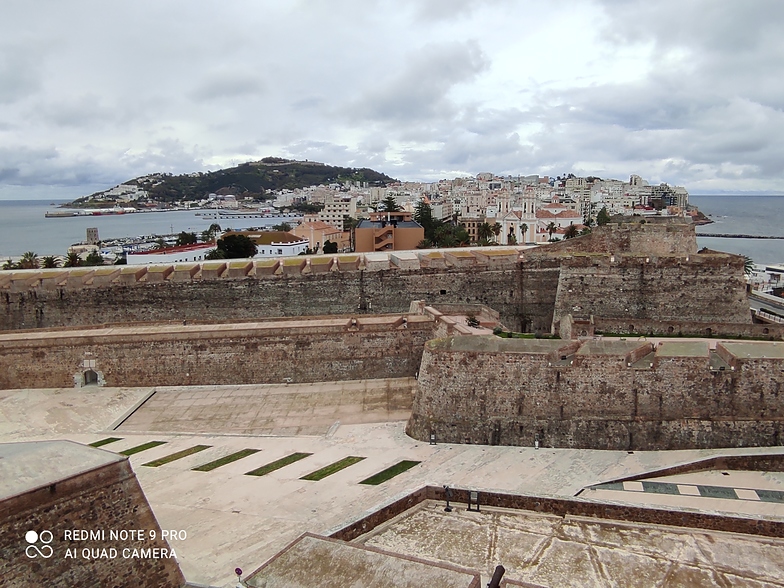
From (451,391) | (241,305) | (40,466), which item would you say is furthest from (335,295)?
(40,466)

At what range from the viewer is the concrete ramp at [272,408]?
44.5 ft

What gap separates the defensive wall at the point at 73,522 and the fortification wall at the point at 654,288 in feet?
43.4

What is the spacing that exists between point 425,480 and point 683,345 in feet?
20.3

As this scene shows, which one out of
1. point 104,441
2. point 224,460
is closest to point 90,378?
point 104,441

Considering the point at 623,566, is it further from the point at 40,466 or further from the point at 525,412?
the point at 40,466

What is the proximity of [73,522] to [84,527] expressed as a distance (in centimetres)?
14

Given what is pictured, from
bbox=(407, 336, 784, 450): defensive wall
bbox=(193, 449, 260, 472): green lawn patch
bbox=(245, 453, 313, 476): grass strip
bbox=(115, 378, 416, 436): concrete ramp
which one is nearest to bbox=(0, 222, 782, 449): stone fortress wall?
bbox=(407, 336, 784, 450): defensive wall

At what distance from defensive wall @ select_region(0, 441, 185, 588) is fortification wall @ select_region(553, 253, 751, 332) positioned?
13.2 meters

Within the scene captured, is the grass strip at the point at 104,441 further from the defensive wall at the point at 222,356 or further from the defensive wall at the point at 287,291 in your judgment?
the defensive wall at the point at 287,291

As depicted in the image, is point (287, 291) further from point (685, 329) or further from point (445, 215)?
point (445, 215)

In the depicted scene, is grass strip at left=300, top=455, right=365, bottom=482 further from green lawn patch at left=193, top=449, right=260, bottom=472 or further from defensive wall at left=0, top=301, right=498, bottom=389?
defensive wall at left=0, top=301, right=498, bottom=389

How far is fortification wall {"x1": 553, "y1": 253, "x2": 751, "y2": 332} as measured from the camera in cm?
1666

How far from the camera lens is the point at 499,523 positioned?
8.51 metres

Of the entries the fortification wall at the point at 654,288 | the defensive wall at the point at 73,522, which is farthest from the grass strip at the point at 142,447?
the fortification wall at the point at 654,288
